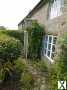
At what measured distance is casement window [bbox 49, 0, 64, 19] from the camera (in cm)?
1316

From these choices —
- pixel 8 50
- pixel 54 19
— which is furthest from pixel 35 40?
pixel 8 50

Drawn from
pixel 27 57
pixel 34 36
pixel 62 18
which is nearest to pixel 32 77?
pixel 62 18

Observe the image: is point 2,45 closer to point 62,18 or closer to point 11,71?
point 11,71

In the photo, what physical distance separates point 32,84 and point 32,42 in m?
7.95

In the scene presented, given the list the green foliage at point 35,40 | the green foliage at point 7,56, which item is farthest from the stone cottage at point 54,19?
the green foliage at point 7,56

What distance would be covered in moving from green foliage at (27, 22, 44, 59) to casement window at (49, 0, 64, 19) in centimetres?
224

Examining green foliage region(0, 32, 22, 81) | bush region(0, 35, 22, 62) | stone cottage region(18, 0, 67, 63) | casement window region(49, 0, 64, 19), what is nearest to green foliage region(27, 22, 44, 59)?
stone cottage region(18, 0, 67, 63)

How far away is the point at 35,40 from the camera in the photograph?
1834 cm

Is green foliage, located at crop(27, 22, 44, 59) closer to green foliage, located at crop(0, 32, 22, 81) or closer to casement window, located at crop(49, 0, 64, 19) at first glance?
casement window, located at crop(49, 0, 64, 19)

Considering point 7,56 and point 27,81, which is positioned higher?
point 7,56

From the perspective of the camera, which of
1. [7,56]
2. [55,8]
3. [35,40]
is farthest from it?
[35,40]

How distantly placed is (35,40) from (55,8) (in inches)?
169

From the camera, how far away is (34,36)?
717 inches

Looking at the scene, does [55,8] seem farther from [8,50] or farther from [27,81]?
[27,81]
